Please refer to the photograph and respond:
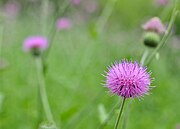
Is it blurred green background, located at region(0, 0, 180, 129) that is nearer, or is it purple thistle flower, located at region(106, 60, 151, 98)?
purple thistle flower, located at region(106, 60, 151, 98)

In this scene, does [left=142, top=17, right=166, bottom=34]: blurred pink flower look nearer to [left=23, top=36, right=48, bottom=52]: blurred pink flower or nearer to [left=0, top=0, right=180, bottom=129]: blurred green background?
[left=0, top=0, right=180, bottom=129]: blurred green background

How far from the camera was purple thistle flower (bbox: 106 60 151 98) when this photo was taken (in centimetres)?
116

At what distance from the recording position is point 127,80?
1.19 metres

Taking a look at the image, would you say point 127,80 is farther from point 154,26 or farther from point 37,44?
point 37,44

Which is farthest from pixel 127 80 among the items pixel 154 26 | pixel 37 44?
pixel 37 44

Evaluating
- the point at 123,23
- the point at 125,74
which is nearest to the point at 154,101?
the point at 125,74

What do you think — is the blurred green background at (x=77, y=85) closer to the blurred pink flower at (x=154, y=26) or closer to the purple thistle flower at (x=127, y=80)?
the purple thistle flower at (x=127, y=80)

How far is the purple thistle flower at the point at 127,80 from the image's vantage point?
1163 millimetres

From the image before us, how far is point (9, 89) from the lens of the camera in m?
3.83

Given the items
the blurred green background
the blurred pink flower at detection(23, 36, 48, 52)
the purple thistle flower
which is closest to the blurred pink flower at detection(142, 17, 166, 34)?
the blurred green background

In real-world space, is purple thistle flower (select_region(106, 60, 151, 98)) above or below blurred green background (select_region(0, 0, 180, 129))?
below

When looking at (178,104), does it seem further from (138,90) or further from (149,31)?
(138,90)

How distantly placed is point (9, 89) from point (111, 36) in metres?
4.40

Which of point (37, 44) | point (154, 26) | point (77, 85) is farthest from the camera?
point (77, 85)
